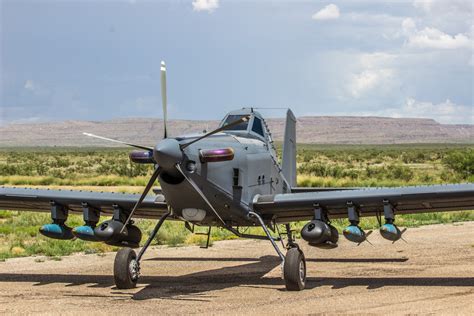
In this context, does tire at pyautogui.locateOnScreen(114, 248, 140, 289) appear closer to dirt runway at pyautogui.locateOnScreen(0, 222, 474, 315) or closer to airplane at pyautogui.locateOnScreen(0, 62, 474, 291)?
airplane at pyautogui.locateOnScreen(0, 62, 474, 291)

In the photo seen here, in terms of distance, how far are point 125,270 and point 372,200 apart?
4.90 meters

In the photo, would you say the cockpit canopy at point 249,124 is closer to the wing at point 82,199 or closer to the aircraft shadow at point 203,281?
the wing at point 82,199

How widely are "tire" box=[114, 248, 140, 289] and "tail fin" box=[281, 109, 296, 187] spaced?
5625 millimetres

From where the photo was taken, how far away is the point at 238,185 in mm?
14016

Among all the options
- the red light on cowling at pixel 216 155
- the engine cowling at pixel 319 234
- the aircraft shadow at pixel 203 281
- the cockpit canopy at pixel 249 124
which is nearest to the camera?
the red light on cowling at pixel 216 155

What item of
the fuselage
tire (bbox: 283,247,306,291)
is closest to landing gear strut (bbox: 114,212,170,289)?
the fuselage

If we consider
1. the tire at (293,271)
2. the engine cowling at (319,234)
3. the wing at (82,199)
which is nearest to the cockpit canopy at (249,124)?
the wing at (82,199)

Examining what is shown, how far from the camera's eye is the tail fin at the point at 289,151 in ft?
61.9

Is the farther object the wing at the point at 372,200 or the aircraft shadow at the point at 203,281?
the wing at the point at 372,200

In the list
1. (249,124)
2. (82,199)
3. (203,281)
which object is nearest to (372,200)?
(249,124)

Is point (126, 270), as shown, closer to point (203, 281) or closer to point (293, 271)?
point (203, 281)

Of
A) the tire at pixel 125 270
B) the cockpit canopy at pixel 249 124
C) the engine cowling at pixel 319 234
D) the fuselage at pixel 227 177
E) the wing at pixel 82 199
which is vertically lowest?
the tire at pixel 125 270

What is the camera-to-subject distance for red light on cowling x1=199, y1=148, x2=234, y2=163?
12500 mm

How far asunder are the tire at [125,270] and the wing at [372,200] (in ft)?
8.59
